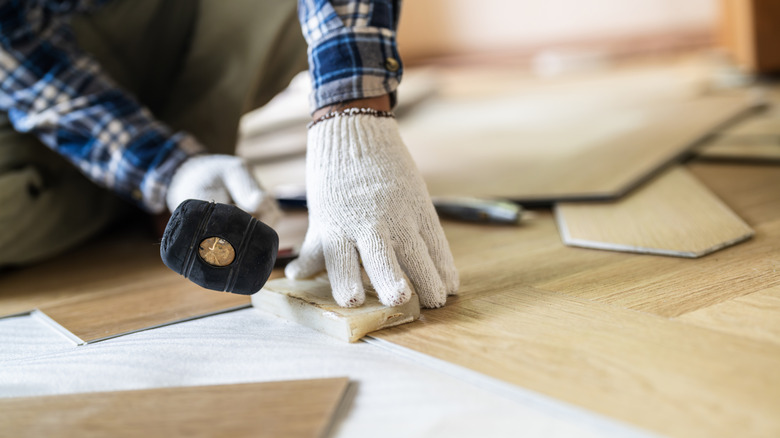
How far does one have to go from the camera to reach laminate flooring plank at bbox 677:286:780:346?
737 mm

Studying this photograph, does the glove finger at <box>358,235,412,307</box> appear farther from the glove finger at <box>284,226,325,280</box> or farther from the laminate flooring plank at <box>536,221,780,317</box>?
the laminate flooring plank at <box>536,221,780,317</box>

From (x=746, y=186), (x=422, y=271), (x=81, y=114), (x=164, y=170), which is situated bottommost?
(x=746, y=186)

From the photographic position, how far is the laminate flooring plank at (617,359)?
0.60 m

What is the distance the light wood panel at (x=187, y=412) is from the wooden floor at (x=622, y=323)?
150 millimetres

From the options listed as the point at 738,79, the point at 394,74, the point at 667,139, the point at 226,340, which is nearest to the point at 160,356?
the point at 226,340

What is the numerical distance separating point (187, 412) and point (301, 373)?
0.13 m

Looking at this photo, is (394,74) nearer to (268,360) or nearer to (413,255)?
(413,255)

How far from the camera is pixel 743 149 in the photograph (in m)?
1.68

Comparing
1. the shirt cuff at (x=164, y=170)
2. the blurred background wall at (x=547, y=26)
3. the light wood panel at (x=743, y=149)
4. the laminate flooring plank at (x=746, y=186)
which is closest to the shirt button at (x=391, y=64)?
the shirt cuff at (x=164, y=170)

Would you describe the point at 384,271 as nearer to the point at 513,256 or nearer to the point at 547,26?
the point at 513,256

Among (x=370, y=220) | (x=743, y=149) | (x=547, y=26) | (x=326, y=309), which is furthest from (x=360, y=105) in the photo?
(x=547, y=26)

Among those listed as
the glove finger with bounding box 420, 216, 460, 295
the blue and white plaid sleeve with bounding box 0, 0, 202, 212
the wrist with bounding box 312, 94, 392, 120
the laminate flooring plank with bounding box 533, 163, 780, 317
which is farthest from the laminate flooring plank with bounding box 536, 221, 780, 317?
the blue and white plaid sleeve with bounding box 0, 0, 202, 212

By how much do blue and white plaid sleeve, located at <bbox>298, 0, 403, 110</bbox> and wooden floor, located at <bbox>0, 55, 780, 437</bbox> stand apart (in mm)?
328

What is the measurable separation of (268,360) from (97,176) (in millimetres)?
750
